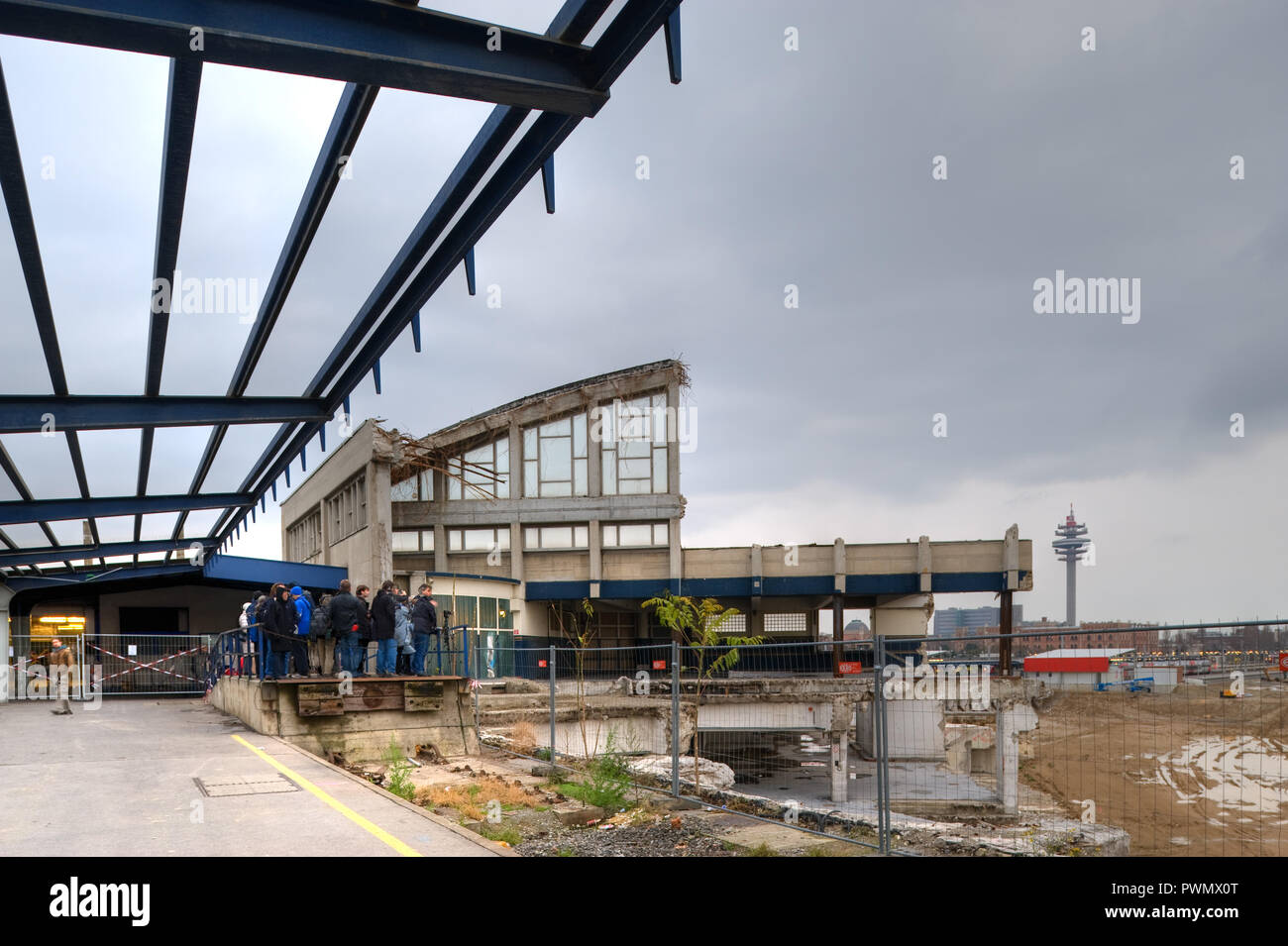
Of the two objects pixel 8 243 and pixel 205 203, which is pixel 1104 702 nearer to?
pixel 205 203

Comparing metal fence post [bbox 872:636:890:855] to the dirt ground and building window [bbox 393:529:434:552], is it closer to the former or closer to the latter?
the dirt ground

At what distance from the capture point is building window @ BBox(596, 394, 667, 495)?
159ft

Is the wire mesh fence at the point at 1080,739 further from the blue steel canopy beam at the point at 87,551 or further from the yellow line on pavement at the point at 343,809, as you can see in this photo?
the blue steel canopy beam at the point at 87,551

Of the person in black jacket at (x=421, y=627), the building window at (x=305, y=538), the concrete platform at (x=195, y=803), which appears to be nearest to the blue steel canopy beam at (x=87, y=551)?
the concrete platform at (x=195, y=803)

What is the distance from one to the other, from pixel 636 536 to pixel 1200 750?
41.3m

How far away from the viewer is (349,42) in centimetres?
584

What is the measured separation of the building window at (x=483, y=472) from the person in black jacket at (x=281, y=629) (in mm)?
30312

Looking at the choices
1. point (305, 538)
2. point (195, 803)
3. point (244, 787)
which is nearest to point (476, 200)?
point (195, 803)

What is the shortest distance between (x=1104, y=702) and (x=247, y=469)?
15445mm

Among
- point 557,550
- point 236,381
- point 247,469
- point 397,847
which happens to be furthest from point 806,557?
point 397,847

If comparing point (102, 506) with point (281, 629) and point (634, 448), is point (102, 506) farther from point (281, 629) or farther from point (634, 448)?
point (634, 448)

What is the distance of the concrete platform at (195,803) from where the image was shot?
8148 mm
